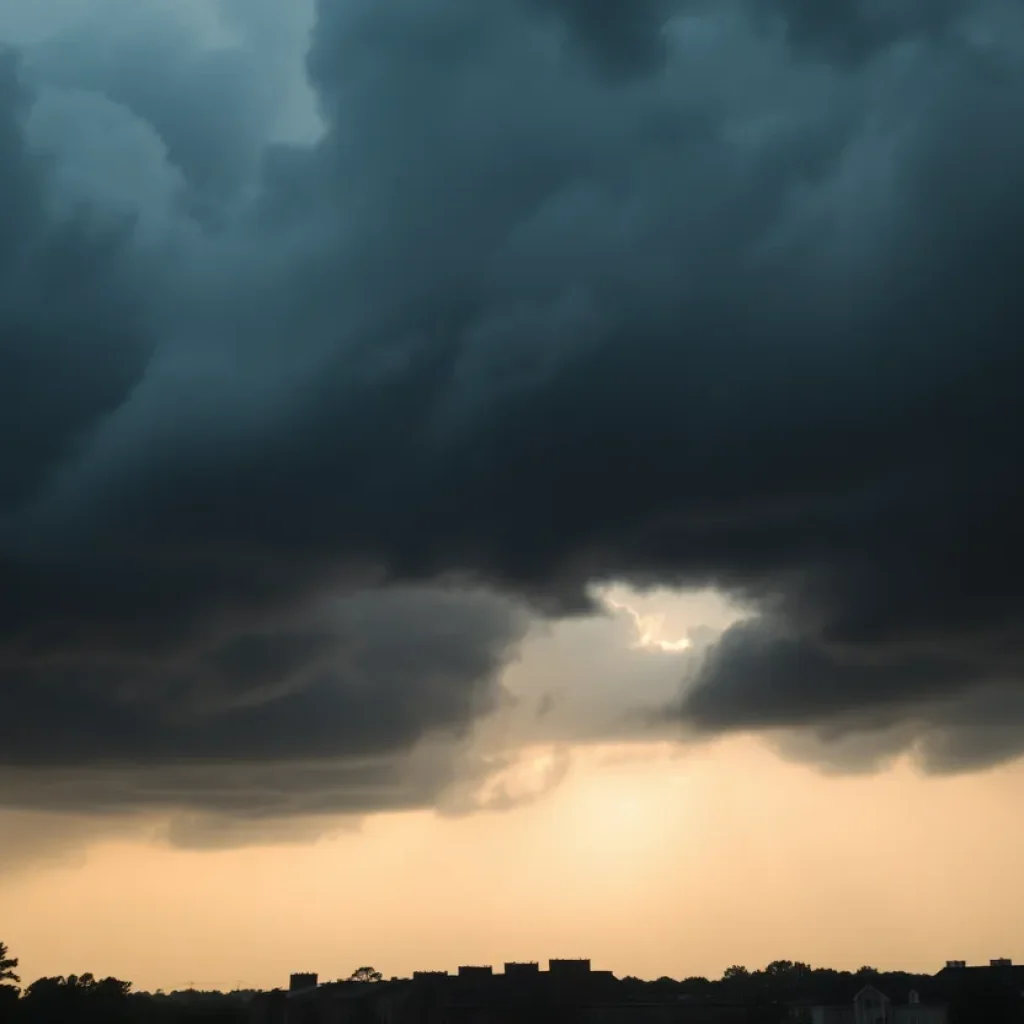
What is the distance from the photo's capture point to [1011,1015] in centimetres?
17200

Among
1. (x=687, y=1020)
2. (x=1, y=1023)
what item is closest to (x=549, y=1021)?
(x=687, y=1020)

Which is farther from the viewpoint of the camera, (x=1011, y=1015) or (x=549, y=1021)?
(x=549, y=1021)

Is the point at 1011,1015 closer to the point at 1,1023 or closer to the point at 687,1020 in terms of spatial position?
the point at 687,1020

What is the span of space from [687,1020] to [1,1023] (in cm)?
8244

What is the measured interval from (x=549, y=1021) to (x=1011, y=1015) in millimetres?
53518

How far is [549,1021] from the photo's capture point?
639ft

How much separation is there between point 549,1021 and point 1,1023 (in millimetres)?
66038

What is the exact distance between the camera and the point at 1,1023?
198250 millimetres

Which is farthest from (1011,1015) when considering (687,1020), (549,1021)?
(549,1021)

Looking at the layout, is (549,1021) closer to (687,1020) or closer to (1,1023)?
(687,1020)

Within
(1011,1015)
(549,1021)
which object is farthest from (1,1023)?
(1011,1015)

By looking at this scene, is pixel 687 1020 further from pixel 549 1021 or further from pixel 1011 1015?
pixel 1011 1015

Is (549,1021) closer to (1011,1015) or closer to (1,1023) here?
(1011,1015)

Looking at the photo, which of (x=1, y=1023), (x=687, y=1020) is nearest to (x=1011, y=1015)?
(x=687, y=1020)
